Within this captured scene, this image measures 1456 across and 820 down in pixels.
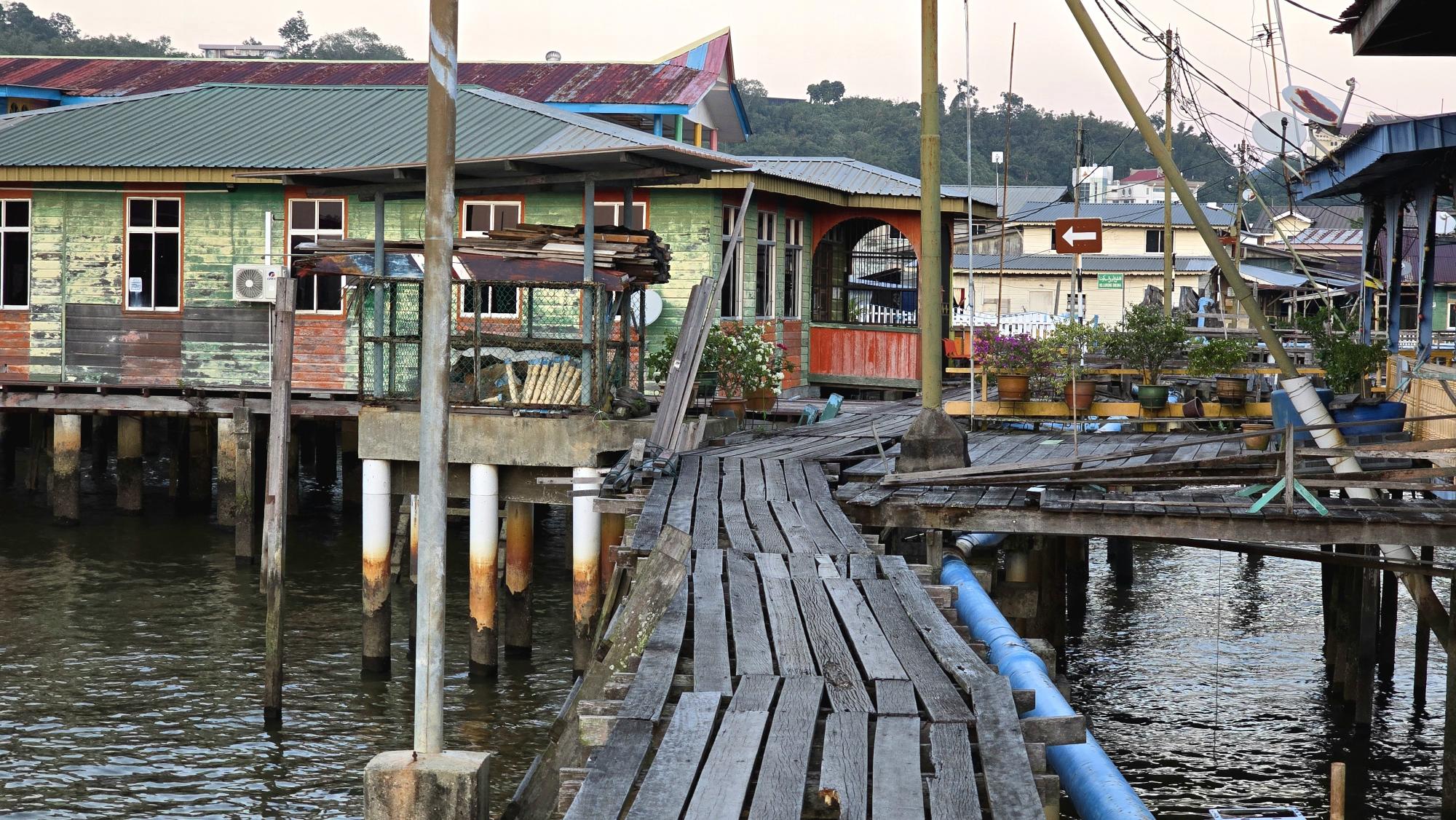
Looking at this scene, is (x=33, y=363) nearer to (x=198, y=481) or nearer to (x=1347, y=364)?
(x=198, y=481)

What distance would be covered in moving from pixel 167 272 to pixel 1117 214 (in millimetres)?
45210

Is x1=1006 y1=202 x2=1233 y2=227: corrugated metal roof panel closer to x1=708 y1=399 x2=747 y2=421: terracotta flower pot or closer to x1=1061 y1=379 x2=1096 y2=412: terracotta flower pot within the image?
x1=708 y1=399 x2=747 y2=421: terracotta flower pot

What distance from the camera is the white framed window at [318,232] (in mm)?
20562

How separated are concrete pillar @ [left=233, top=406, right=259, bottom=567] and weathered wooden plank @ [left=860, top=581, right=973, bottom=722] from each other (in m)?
13.4

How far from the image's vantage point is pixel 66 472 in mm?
21875

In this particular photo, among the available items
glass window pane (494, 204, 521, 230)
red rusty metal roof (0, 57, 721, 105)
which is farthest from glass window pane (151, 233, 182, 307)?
red rusty metal roof (0, 57, 721, 105)

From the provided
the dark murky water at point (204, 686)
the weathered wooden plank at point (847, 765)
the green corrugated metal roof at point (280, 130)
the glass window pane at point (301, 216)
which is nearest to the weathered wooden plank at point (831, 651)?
the weathered wooden plank at point (847, 765)

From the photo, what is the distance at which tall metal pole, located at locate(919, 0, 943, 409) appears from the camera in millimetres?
11016

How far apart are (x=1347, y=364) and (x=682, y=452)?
6786 mm

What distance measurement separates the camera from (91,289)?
826 inches

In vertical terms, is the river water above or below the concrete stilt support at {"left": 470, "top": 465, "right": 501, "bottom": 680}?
below

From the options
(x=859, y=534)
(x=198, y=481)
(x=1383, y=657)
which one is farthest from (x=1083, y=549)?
(x=198, y=481)

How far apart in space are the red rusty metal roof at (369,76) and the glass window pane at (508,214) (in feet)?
31.5

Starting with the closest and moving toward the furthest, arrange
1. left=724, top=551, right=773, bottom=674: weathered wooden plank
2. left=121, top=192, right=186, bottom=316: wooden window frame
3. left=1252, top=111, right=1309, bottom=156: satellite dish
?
1. left=724, top=551, right=773, bottom=674: weathered wooden plank
2. left=1252, top=111, right=1309, bottom=156: satellite dish
3. left=121, top=192, right=186, bottom=316: wooden window frame
